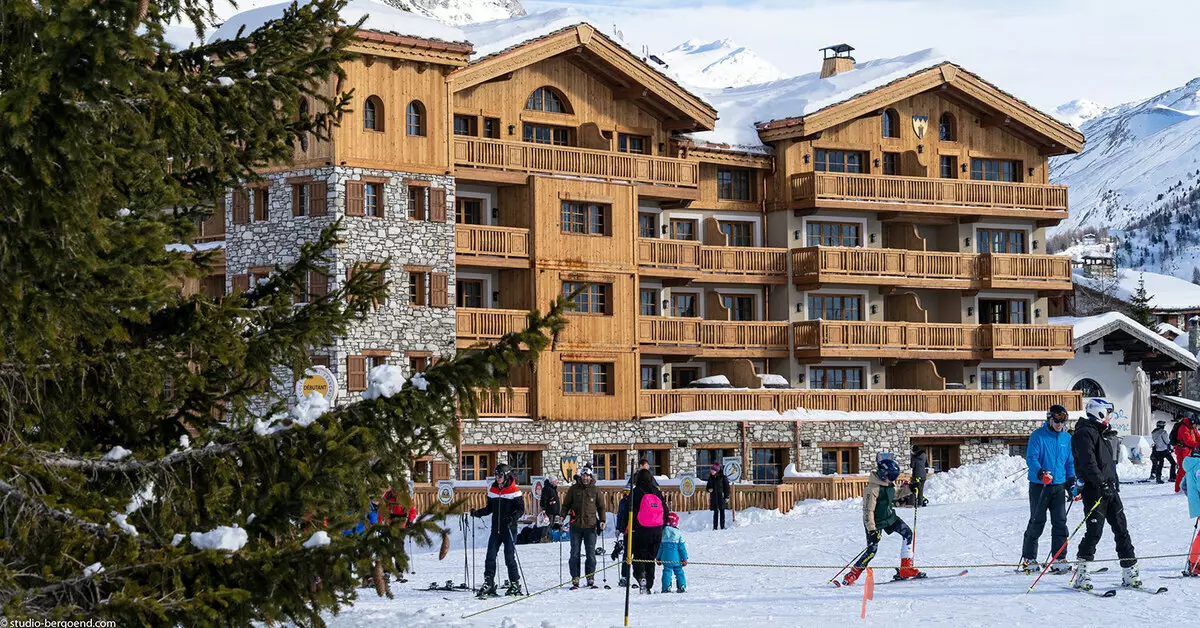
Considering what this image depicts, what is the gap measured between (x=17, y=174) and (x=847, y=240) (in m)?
40.3

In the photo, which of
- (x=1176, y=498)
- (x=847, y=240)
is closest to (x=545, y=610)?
(x=1176, y=498)

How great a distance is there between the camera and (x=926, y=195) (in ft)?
157

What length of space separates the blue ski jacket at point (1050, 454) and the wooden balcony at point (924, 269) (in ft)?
89.4

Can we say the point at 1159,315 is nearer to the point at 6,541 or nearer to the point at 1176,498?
the point at 1176,498

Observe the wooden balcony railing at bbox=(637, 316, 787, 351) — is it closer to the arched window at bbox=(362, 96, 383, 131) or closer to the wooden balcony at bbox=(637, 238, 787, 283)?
the wooden balcony at bbox=(637, 238, 787, 283)

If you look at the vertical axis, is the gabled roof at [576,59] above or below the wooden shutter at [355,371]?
above

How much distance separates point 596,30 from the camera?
4344cm

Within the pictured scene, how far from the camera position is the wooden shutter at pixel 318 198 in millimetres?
39375

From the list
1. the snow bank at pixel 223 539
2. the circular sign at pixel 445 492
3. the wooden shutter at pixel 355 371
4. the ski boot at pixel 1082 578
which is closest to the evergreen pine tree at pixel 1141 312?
the wooden shutter at pixel 355 371

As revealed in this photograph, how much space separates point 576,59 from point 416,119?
5.51 m

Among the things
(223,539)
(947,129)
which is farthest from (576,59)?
(223,539)

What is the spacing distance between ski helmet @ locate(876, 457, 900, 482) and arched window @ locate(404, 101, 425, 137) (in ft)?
74.2

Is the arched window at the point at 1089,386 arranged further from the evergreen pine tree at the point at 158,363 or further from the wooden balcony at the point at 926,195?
the evergreen pine tree at the point at 158,363

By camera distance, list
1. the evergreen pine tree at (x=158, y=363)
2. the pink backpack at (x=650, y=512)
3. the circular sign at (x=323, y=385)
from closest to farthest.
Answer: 1. the evergreen pine tree at (x=158, y=363)
2. the pink backpack at (x=650, y=512)
3. the circular sign at (x=323, y=385)
